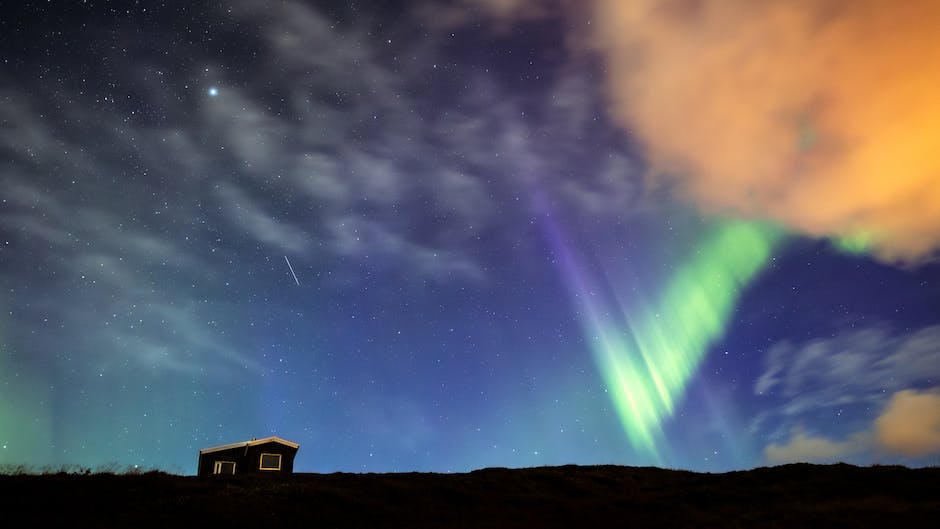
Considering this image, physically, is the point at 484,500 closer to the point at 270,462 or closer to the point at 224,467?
the point at 270,462

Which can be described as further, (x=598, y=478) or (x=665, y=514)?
(x=598, y=478)

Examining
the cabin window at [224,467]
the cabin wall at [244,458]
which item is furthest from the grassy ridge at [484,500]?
the cabin window at [224,467]

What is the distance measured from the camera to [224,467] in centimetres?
5119

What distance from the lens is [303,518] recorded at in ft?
96.7

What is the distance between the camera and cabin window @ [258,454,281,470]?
52.0 m

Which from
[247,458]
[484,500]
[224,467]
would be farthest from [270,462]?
[484,500]

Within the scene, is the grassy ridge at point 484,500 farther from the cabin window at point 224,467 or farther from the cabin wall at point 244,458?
the cabin window at point 224,467

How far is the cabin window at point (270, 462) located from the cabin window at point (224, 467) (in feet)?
8.15

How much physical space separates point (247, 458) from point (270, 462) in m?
2.06

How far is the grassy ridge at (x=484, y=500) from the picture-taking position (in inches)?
1082

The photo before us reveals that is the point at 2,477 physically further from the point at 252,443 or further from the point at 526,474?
the point at 526,474


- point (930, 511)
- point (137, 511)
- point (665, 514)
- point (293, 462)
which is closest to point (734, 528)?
point (665, 514)

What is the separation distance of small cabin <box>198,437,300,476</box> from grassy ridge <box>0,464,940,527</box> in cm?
1085

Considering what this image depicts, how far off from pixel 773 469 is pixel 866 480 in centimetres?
736
